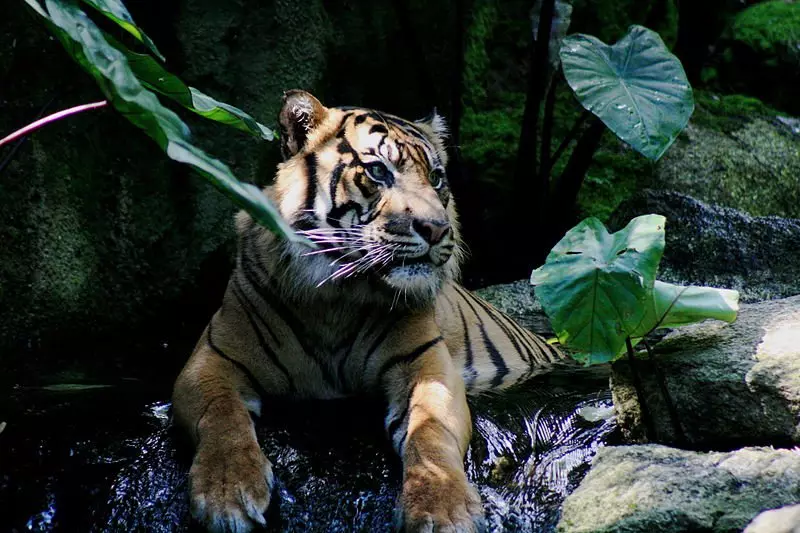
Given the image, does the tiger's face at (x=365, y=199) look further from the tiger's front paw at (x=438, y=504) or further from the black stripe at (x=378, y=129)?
the tiger's front paw at (x=438, y=504)

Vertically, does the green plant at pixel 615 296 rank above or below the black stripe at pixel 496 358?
above

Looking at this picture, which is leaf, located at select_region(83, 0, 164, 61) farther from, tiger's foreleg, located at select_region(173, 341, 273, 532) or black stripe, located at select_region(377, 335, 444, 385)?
black stripe, located at select_region(377, 335, 444, 385)

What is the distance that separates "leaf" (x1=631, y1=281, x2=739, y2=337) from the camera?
9.98ft

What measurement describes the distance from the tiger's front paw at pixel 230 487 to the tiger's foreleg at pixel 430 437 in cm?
39

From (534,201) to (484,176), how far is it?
504 mm

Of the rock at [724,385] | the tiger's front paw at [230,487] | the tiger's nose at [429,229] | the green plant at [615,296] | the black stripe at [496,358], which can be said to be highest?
the tiger's nose at [429,229]

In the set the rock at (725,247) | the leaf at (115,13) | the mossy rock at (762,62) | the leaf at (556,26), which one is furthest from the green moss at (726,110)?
the leaf at (115,13)

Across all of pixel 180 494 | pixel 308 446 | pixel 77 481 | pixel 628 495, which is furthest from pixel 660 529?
pixel 77 481

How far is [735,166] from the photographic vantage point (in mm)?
6812

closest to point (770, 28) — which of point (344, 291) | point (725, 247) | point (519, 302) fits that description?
point (725, 247)

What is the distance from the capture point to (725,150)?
273 inches

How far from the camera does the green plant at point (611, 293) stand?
291cm

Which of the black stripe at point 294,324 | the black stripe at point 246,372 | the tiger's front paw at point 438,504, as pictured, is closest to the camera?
the tiger's front paw at point 438,504

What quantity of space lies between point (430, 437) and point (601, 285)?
0.70 m
